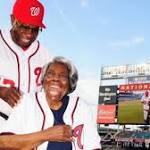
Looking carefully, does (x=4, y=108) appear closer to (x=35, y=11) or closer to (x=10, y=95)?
(x=10, y=95)

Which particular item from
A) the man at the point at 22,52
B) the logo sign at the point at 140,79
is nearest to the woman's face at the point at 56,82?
the man at the point at 22,52

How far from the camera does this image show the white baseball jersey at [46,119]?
83.3 inches

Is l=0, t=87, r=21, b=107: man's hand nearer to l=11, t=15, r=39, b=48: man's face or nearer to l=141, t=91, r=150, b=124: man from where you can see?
l=11, t=15, r=39, b=48: man's face

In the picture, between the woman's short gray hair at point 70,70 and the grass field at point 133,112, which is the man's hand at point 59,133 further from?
the grass field at point 133,112

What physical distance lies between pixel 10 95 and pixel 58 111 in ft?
1.63

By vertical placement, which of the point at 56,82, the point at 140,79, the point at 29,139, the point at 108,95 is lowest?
the point at 29,139

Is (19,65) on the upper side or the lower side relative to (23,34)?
lower

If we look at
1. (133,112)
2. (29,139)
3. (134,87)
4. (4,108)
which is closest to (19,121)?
(29,139)

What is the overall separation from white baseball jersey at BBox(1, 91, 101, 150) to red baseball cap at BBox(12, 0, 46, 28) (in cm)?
73

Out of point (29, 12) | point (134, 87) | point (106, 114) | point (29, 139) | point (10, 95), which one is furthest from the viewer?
point (106, 114)

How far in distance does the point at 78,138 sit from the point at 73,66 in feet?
1.26

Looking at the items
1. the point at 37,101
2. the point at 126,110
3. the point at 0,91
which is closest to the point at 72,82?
the point at 37,101

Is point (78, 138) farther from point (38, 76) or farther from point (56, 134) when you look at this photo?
point (38, 76)

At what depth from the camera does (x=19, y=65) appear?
299 cm
